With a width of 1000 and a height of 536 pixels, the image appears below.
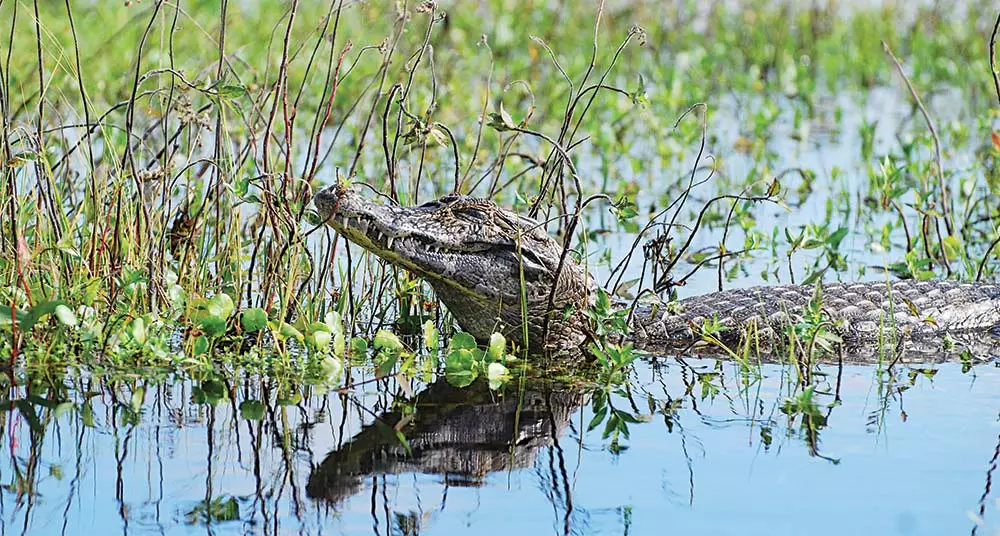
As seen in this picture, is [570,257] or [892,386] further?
[570,257]

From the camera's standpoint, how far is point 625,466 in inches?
152

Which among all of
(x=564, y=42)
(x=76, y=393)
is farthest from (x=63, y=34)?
(x=76, y=393)

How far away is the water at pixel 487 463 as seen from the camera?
340 centimetres

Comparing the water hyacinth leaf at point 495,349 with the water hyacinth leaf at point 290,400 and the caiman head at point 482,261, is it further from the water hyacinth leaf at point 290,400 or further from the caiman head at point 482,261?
the water hyacinth leaf at point 290,400

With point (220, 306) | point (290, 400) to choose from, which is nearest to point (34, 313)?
point (220, 306)

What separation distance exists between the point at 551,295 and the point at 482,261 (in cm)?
28

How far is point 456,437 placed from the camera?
4.09 metres

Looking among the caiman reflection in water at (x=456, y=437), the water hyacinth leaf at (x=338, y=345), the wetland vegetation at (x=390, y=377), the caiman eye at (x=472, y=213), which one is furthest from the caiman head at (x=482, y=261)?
the caiman reflection in water at (x=456, y=437)

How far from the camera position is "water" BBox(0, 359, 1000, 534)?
3.40m

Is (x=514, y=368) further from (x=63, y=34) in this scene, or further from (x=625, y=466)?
(x=63, y=34)

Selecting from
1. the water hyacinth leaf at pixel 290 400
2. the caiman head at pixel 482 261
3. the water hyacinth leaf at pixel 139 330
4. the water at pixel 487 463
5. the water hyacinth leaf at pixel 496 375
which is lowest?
the water at pixel 487 463

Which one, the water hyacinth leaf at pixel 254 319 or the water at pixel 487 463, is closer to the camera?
the water at pixel 487 463

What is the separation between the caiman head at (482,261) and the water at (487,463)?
507 millimetres

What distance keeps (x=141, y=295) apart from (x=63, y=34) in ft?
20.6
